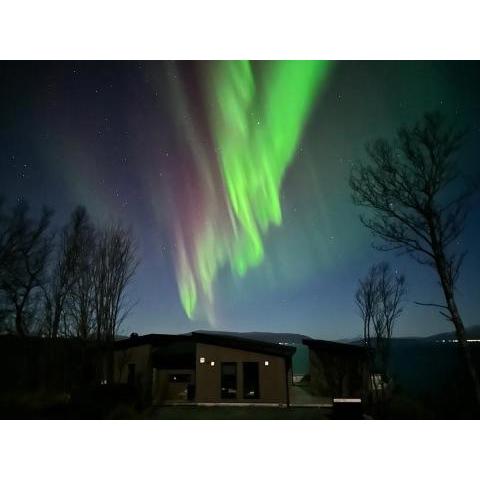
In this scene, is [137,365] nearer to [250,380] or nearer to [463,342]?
[250,380]

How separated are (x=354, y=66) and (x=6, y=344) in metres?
16.6

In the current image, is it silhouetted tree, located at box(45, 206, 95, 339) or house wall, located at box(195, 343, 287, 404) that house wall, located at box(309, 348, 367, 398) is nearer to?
house wall, located at box(195, 343, 287, 404)

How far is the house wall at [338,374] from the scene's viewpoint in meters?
16.0

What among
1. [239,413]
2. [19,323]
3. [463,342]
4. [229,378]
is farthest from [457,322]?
[19,323]

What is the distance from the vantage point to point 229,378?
15797 millimetres

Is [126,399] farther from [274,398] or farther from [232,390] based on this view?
[274,398]

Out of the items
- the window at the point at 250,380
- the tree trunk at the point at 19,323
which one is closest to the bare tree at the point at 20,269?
the tree trunk at the point at 19,323

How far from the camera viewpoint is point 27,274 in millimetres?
18969

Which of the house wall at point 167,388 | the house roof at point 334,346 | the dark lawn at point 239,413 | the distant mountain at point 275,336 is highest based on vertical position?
the distant mountain at point 275,336

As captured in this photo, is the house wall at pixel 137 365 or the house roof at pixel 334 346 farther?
the house roof at pixel 334 346

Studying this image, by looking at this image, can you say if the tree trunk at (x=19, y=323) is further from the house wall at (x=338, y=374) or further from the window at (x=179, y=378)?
the house wall at (x=338, y=374)

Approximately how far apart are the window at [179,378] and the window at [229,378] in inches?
60.9

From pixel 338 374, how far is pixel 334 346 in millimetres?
1107
